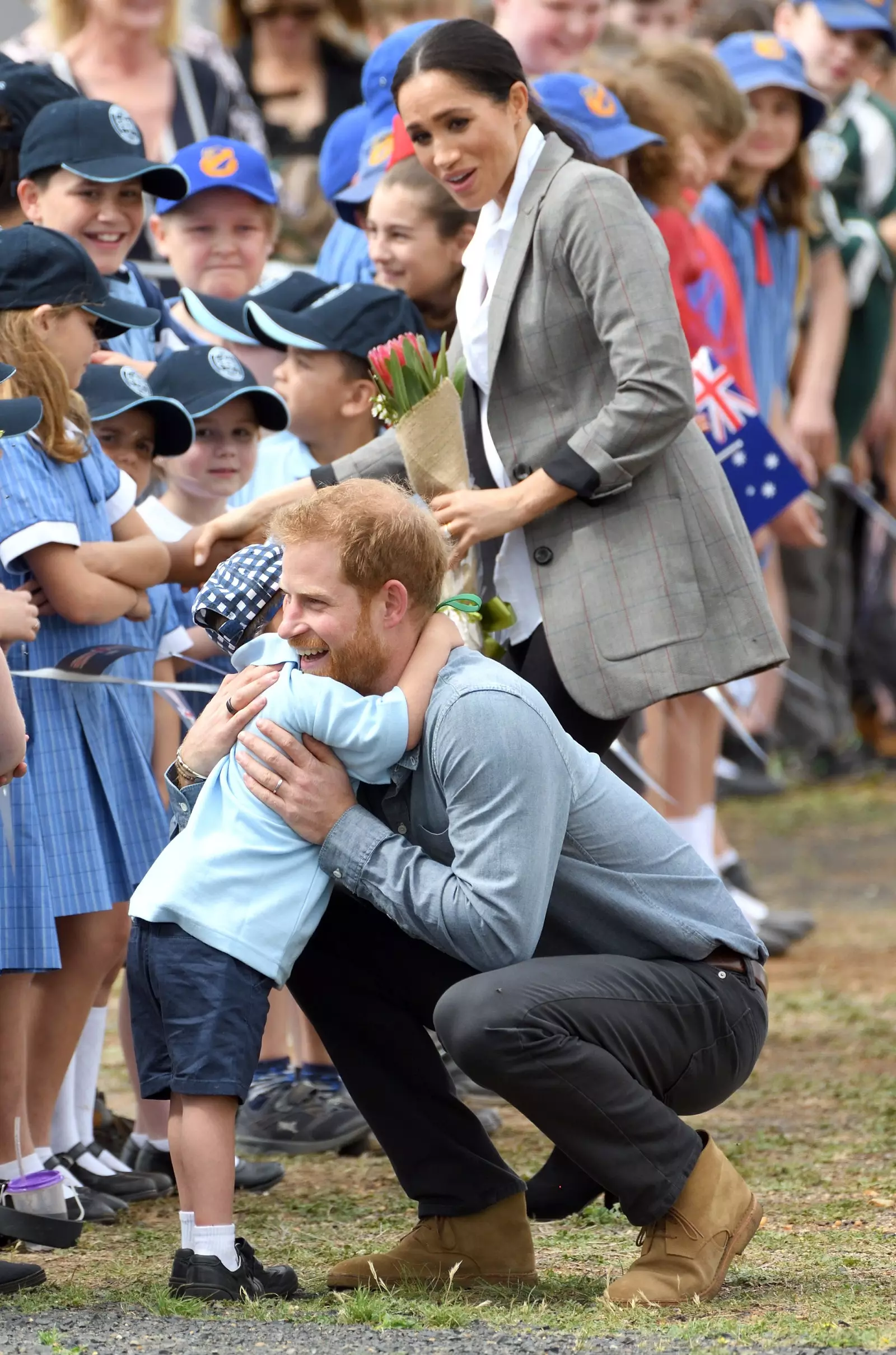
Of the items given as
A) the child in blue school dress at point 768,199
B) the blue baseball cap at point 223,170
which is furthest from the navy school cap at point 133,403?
the child in blue school dress at point 768,199

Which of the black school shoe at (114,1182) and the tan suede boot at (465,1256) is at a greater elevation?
the tan suede boot at (465,1256)

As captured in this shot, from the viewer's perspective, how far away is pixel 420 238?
479cm

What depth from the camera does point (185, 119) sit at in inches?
251

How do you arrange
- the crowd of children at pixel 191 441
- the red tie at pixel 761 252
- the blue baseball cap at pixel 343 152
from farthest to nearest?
the red tie at pixel 761 252, the blue baseball cap at pixel 343 152, the crowd of children at pixel 191 441

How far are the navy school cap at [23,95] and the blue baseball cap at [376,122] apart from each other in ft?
2.45

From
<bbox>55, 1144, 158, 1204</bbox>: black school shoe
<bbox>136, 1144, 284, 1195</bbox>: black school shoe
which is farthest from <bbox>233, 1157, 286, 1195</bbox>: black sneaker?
<bbox>55, 1144, 158, 1204</bbox>: black school shoe

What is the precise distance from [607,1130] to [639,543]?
134 centimetres

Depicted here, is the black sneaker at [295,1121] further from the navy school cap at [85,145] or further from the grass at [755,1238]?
the navy school cap at [85,145]

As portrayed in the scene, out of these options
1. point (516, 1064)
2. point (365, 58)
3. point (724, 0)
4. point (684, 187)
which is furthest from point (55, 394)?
point (724, 0)

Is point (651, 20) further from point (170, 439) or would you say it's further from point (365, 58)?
point (170, 439)

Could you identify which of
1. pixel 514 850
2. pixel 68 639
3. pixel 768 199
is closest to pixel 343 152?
pixel 768 199

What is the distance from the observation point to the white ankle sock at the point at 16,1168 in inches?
145

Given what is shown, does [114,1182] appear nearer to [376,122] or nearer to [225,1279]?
[225,1279]

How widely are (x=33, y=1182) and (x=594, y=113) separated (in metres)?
2.91
